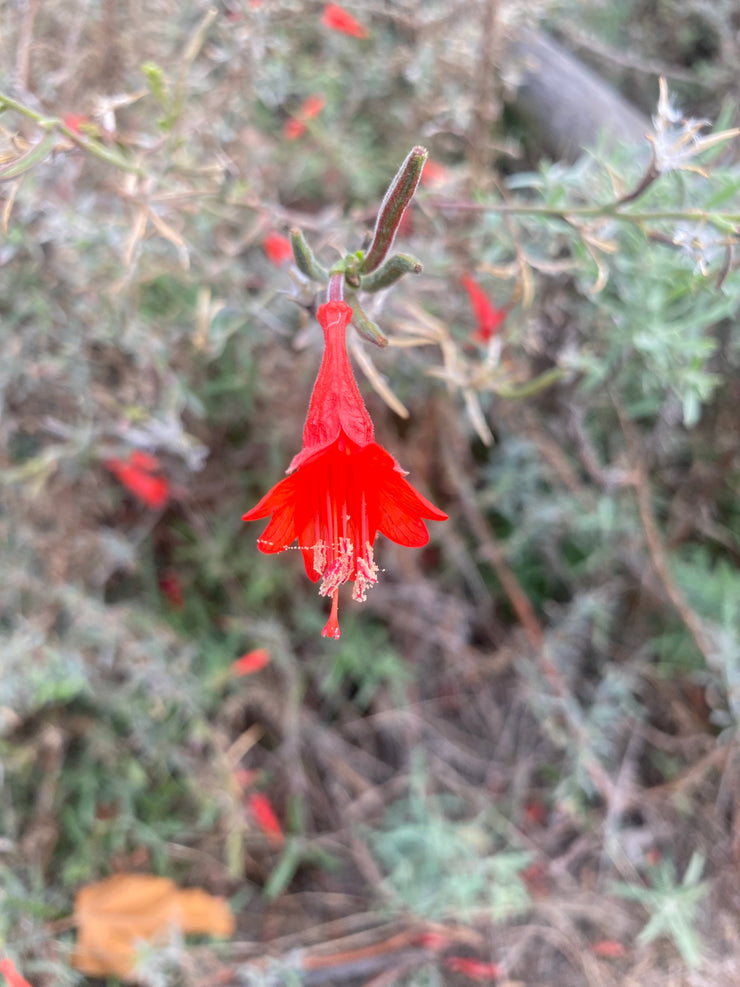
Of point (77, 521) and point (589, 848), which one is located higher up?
point (77, 521)

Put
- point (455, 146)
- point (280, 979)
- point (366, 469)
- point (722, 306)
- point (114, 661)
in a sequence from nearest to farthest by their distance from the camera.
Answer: point (366, 469) < point (722, 306) < point (280, 979) < point (114, 661) < point (455, 146)

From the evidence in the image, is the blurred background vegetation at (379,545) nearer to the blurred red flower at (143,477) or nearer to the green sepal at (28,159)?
the blurred red flower at (143,477)

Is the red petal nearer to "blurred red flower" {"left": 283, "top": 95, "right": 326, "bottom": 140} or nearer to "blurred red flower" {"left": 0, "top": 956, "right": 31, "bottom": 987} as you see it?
"blurred red flower" {"left": 0, "top": 956, "right": 31, "bottom": 987}

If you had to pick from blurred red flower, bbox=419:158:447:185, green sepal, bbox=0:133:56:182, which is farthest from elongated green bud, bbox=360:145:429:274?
blurred red flower, bbox=419:158:447:185

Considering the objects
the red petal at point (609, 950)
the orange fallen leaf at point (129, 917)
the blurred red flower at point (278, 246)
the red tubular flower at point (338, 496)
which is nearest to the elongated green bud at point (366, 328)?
the red tubular flower at point (338, 496)

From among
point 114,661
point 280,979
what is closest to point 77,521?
point 114,661

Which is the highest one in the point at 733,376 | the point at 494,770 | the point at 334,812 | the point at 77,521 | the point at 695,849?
the point at 733,376

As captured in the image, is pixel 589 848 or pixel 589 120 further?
pixel 589 120

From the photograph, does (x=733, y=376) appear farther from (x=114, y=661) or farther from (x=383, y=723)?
(x=114, y=661)
